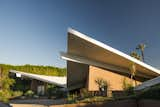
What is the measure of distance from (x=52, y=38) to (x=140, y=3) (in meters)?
12.1

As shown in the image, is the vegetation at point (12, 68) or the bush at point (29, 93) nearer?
the vegetation at point (12, 68)

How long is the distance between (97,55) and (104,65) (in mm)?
2159

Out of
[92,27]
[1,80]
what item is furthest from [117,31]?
[1,80]

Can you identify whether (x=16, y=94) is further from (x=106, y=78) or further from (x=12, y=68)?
(x=106, y=78)

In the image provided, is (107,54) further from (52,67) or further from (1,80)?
(52,67)

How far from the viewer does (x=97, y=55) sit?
23031 millimetres

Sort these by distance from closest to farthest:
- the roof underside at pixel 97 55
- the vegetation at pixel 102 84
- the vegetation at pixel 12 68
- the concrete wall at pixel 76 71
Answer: the roof underside at pixel 97 55 < the vegetation at pixel 102 84 < the concrete wall at pixel 76 71 < the vegetation at pixel 12 68

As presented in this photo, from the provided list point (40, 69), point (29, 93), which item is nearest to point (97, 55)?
point (29, 93)

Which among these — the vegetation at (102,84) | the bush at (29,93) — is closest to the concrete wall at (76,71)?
the vegetation at (102,84)

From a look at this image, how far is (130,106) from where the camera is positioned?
40.4 ft

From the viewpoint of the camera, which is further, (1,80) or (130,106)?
(1,80)

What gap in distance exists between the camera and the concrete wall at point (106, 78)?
77.7ft

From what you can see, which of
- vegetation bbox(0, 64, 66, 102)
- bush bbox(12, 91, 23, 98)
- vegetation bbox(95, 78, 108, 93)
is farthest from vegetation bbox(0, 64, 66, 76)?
vegetation bbox(95, 78, 108, 93)

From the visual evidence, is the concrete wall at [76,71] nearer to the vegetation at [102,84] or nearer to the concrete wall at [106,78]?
the concrete wall at [106,78]
